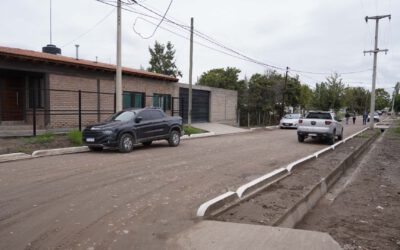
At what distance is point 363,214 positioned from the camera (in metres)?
7.26

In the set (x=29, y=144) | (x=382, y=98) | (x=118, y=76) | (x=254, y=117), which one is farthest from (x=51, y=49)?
(x=382, y=98)

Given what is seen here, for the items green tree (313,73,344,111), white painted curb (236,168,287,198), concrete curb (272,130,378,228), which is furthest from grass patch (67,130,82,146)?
green tree (313,73,344,111)

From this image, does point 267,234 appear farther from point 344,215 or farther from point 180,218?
point 344,215

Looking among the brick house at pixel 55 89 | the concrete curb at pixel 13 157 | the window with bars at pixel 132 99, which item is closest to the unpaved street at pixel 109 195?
the concrete curb at pixel 13 157

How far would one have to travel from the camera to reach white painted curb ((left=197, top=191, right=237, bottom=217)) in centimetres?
602

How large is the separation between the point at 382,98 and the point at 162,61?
107146mm

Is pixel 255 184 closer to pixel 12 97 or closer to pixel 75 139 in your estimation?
pixel 75 139

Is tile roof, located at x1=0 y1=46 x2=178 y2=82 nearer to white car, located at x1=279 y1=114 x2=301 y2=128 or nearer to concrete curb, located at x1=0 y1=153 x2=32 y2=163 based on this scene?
concrete curb, located at x1=0 y1=153 x2=32 y2=163

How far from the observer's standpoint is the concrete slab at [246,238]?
470cm

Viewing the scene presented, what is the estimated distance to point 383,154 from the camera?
17.5m

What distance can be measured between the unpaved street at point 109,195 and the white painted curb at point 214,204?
0.17m

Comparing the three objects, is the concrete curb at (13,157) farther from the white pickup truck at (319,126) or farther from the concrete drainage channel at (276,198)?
the white pickup truck at (319,126)

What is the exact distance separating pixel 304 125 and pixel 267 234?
50.9 ft

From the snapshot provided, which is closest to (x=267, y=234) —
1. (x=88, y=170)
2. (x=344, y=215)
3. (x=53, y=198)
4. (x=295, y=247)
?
(x=295, y=247)
